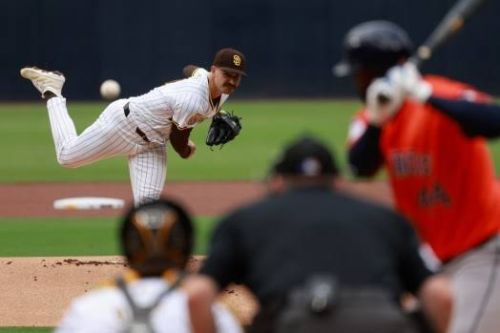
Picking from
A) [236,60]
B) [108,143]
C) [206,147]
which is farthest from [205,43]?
[236,60]

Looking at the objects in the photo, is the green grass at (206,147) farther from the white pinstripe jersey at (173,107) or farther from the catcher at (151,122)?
the white pinstripe jersey at (173,107)

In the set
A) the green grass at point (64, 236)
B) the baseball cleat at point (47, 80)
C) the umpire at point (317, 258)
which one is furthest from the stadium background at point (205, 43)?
the umpire at point (317, 258)

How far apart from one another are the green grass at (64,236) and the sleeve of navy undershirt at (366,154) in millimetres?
5974

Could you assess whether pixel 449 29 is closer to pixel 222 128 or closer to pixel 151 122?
pixel 151 122

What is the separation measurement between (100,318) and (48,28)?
23931mm

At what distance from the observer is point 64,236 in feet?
41.1

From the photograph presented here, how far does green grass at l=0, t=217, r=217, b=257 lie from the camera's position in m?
11.4

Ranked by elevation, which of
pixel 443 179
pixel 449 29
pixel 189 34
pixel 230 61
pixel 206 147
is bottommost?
pixel 206 147

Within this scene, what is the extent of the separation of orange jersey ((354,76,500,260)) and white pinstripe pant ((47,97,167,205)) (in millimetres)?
5145

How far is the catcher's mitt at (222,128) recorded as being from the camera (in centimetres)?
1060

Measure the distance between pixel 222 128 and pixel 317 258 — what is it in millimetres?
6865

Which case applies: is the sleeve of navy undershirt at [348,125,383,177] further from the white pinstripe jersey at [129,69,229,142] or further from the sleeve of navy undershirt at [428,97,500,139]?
the white pinstripe jersey at [129,69,229,142]

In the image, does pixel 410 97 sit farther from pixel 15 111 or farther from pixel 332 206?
pixel 15 111

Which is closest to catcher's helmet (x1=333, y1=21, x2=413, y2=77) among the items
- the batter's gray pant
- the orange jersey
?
the orange jersey
